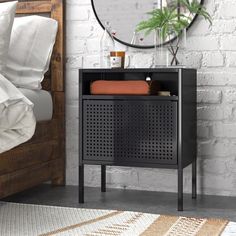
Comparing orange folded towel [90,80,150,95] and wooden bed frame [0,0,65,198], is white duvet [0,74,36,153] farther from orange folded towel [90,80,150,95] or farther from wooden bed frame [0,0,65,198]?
orange folded towel [90,80,150,95]

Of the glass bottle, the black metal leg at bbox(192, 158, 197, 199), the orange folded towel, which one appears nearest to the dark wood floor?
the black metal leg at bbox(192, 158, 197, 199)

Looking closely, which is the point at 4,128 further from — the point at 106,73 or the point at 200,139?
the point at 200,139

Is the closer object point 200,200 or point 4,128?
point 4,128

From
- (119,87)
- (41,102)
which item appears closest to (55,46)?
(41,102)

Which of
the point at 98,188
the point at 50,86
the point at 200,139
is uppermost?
the point at 50,86

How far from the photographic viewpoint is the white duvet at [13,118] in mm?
2271

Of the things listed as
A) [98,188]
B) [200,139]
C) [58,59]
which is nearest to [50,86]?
[58,59]

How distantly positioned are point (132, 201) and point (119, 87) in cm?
57

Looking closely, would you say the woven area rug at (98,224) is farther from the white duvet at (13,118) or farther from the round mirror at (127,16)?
the round mirror at (127,16)

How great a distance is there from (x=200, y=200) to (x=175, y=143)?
390 millimetres

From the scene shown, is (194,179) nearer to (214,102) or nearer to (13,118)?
(214,102)

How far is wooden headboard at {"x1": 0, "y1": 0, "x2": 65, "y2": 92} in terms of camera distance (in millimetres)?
3271

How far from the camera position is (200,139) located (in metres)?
3.04

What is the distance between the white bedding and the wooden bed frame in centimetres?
4
